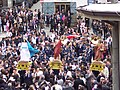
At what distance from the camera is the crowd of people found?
1614 cm

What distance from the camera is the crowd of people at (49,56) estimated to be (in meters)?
16.1

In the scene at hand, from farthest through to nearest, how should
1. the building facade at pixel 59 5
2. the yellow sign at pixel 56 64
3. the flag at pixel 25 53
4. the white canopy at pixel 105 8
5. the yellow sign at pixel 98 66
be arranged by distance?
the building facade at pixel 59 5
the flag at pixel 25 53
the yellow sign at pixel 56 64
the yellow sign at pixel 98 66
the white canopy at pixel 105 8

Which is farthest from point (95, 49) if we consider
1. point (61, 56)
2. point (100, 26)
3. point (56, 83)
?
point (100, 26)

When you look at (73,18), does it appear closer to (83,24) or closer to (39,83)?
(83,24)

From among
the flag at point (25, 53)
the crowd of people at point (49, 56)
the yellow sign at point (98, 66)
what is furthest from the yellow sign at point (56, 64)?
the flag at point (25, 53)

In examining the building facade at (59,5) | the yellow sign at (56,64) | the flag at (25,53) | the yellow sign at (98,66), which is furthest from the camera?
the building facade at (59,5)

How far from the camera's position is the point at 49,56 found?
22.8 metres

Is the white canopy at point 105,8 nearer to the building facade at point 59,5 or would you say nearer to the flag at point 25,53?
the flag at point 25,53

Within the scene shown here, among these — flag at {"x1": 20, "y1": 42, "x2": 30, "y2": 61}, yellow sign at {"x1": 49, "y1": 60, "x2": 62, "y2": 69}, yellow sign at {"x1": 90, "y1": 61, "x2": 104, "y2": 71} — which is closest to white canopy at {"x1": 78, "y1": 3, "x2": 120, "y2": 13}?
yellow sign at {"x1": 90, "y1": 61, "x2": 104, "y2": 71}

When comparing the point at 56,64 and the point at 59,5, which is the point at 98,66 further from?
the point at 59,5

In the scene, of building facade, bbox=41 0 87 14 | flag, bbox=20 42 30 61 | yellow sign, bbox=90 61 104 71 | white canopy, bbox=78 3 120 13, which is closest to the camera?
white canopy, bbox=78 3 120 13

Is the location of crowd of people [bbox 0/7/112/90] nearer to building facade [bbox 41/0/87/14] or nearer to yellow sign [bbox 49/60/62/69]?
yellow sign [bbox 49/60/62/69]

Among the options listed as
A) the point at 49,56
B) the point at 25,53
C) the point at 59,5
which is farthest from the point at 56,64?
the point at 59,5

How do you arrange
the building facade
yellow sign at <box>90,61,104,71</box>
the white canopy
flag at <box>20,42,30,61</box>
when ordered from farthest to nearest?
1. the building facade
2. flag at <box>20,42,30,61</box>
3. yellow sign at <box>90,61,104,71</box>
4. the white canopy
